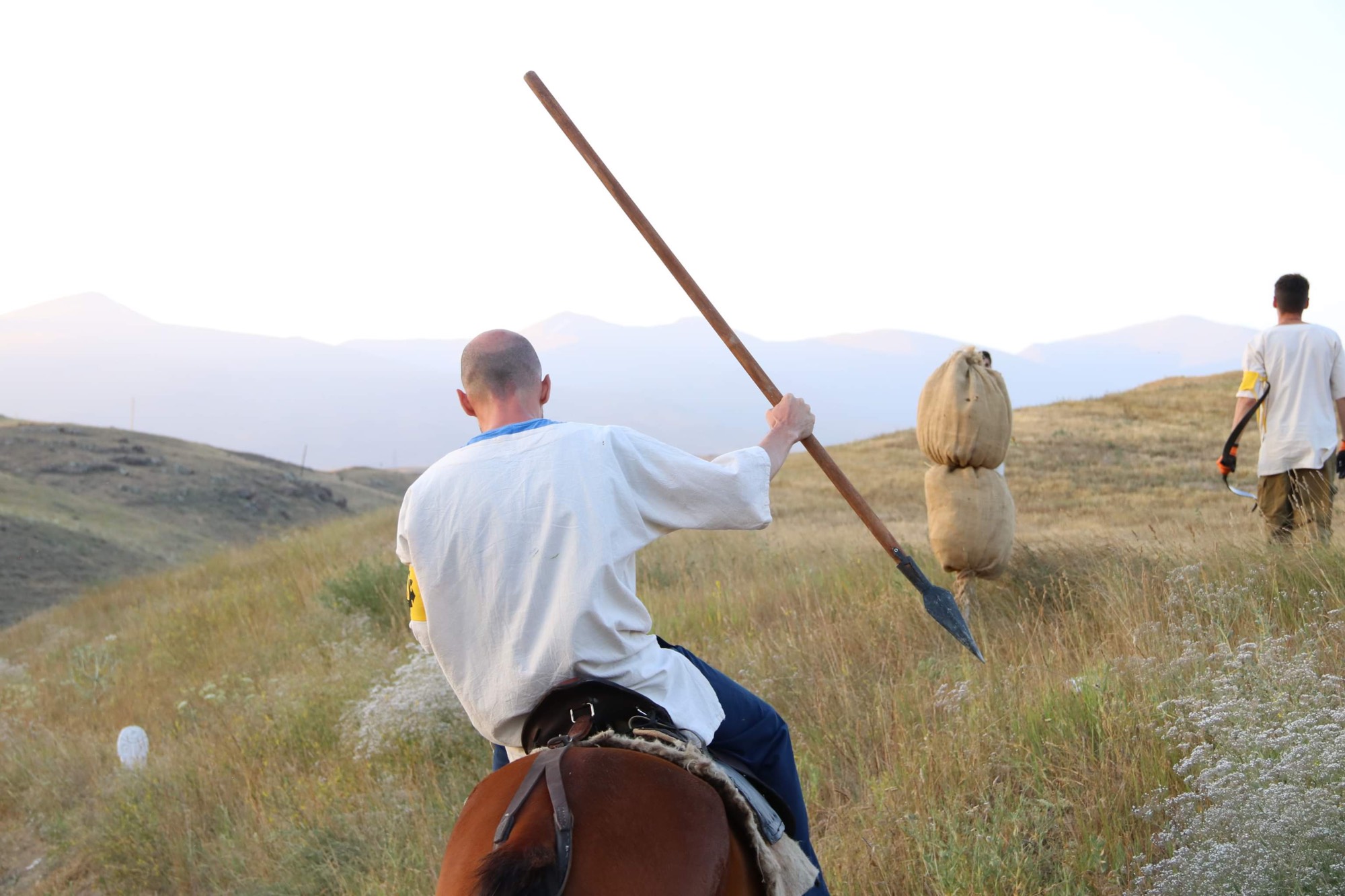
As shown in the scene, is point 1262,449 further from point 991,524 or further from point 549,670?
point 549,670

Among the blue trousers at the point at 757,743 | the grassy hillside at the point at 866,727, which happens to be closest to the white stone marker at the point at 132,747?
the grassy hillside at the point at 866,727

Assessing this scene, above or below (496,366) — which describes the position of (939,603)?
below

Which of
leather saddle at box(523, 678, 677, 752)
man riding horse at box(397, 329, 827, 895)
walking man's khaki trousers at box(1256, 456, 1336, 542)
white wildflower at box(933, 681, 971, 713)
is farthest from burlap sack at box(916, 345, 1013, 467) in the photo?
leather saddle at box(523, 678, 677, 752)

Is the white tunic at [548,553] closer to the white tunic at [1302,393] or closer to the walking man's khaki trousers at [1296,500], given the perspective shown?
the walking man's khaki trousers at [1296,500]

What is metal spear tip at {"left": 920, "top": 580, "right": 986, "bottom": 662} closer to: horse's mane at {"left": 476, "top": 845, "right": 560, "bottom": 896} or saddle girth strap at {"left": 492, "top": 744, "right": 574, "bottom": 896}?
saddle girth strap at {"left": 492, "top": 744, "right": 574, "bottom": 896}

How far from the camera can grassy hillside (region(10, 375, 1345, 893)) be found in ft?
10.0

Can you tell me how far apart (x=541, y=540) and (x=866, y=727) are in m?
2.47

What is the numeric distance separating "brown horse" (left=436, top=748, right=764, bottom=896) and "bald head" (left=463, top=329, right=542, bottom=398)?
101cm

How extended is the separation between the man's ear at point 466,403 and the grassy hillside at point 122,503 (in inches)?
725

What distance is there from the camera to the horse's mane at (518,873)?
1763 millimetres

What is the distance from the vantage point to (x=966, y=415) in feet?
18.1

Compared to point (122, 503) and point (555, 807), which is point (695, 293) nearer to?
point (555, 807)

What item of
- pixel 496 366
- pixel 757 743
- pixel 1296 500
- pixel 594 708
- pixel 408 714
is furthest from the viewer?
pixel 1296 500

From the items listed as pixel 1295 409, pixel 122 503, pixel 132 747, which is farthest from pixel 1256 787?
pixel 122 503
